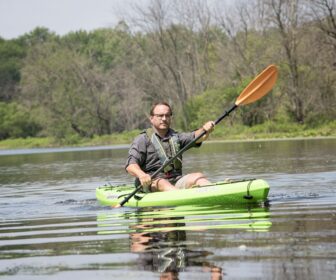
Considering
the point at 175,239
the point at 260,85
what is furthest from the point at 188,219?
the point at 260,85

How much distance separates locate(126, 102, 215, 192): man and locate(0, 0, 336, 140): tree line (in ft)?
94.9

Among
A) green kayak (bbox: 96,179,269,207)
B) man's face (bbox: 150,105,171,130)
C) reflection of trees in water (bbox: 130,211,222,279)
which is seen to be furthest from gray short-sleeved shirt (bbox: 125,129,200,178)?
reflection of trees in water (bbox: 130,211,222,279)

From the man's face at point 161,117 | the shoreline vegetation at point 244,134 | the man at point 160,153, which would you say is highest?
the man's face at point 161,117

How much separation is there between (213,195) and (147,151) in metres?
1.17

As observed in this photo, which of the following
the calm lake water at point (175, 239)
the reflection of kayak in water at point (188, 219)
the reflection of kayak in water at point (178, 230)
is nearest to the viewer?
the calm lake water at point (175, 239)

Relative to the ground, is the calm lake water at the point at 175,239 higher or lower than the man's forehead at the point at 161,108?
lower

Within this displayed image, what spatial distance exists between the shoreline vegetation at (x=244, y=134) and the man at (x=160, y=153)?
90.4 ft

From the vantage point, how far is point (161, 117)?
370 inches

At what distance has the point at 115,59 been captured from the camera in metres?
71.5

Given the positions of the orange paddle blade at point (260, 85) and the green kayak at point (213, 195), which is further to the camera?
the orange paddle blade at point (260, 85)

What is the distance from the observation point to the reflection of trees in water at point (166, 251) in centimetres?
475

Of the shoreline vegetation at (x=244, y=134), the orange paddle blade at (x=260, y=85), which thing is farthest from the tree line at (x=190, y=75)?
the orange paddle blade at (x=260, y=85)

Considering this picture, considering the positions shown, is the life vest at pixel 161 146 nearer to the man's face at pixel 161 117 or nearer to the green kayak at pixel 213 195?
the man's face at pixel 161 117

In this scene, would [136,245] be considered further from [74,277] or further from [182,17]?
[182,17]
